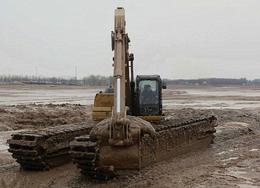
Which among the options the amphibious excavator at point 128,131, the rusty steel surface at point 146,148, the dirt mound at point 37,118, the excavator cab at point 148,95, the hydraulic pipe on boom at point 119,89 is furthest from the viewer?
the dirt mound at point 37,118

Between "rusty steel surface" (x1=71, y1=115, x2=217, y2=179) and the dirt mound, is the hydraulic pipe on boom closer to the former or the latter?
"rusty steel surface" (x1=71, y1=115, x2=217, y2=179)

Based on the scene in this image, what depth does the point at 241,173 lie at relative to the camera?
8461mm

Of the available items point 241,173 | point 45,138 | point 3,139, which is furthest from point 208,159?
point 3,139

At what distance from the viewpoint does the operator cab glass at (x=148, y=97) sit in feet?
34.8

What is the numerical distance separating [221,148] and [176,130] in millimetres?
2495

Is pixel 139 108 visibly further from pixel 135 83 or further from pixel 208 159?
pixel 208 159

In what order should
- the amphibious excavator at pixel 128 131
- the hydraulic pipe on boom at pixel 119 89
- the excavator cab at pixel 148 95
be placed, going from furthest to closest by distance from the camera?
the excavator cab at pixel 148 95
the amphibious excavator at pixel 128 131
the hydraulic pipe on boom at pixel 119 89

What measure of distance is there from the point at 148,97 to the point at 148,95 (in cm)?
6

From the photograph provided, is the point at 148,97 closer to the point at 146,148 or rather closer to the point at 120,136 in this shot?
the point at 146,148

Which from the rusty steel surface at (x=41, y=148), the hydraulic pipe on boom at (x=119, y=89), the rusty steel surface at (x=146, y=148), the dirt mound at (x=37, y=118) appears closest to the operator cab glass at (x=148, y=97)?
the rusty steel surface at (x=146, y=148)

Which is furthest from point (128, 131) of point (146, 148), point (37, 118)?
point (37, 118)

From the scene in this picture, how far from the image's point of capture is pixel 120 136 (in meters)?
6.13

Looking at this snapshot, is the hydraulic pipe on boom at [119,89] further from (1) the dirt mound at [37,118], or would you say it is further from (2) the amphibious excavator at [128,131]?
(1) the dirt mound at [37,118]

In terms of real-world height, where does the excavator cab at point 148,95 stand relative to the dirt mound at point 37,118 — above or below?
above
